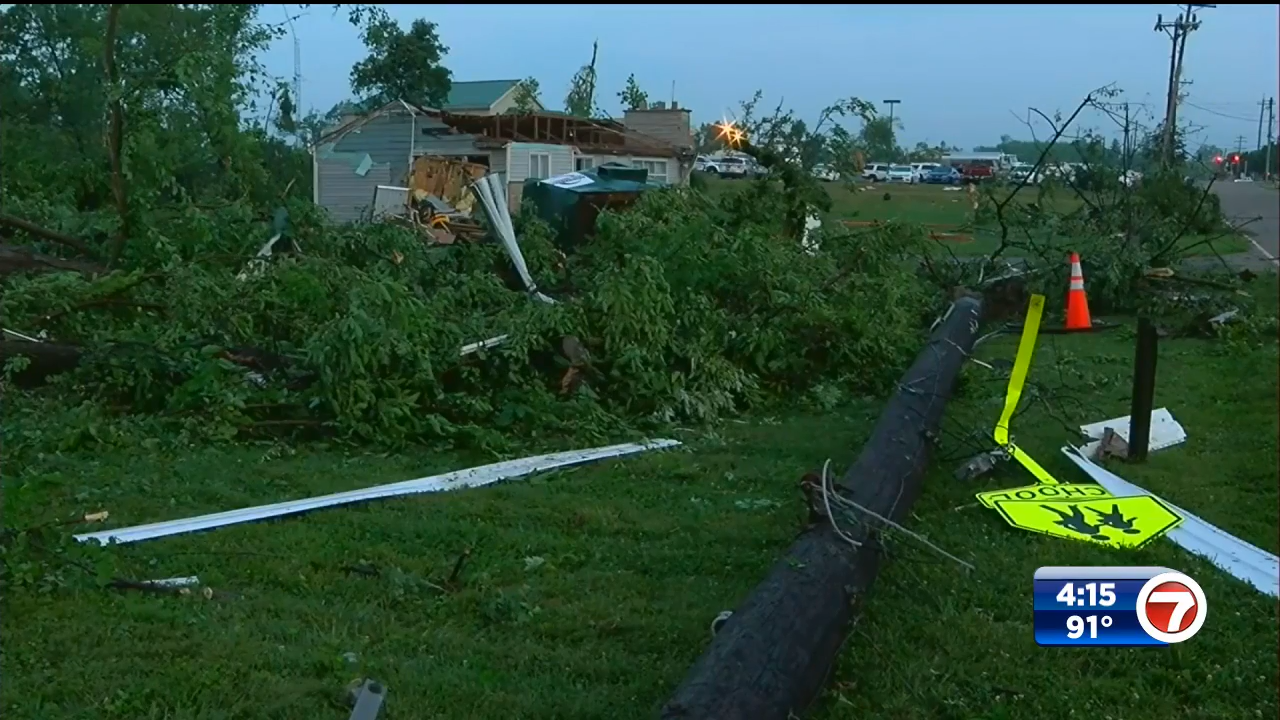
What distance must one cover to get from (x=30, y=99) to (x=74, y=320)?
1178 centimetres

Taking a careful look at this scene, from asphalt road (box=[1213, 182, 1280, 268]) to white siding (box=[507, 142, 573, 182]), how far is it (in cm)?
1069

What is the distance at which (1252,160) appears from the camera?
56312 mm

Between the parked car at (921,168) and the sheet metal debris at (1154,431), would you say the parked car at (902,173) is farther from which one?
the sheet metal debris at (1154,431)

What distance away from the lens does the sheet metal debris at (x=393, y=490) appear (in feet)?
14.7

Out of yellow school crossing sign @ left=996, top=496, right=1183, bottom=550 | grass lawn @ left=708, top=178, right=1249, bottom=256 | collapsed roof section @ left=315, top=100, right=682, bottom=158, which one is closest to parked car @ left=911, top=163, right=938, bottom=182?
collapsed roof section @ left=315, top=100, right=682, bottom=158

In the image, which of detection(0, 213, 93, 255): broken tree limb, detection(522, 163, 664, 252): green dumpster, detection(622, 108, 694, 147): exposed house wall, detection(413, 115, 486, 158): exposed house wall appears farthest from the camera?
detection(622, 108, 694, 147): exposed house wall

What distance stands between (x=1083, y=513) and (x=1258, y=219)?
28.8 ft

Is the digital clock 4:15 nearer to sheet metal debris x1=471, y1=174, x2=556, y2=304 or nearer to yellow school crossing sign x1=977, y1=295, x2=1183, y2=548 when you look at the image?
yellow school crossing sign x1=977, y1=295, x2=1183, y2=548

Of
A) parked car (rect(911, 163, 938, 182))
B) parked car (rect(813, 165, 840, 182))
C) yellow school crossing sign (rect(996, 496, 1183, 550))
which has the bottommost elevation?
yellow school crossing sign (rect(996, 496, 1183, 550))

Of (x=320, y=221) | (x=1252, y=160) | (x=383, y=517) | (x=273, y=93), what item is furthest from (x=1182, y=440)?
(x=1252, y=160)

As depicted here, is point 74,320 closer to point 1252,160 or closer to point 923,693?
point 923,693

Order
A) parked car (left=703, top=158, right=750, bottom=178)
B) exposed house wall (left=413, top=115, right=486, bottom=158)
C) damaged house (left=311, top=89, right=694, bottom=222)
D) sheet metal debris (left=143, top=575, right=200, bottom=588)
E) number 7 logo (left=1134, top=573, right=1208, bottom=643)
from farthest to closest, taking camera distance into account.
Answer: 1. exposed house wall (left=413, top=115, right=486, bottom=158)
2. damaged house (left=311, top=89, right=694, bottom=222)
3. parked car (left=703, top=158, right=750, bottom=178)
4. sheet metal debris (left=143, top=575, right=200, bottom=588)
5. number 7 logo (left=1134, top=573, right=1208, bottom=643)

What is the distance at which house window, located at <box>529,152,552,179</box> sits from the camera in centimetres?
2034

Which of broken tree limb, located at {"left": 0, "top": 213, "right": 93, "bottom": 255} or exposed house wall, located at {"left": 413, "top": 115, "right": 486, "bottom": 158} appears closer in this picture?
broken tree limb, located at {"left": 0, "top": 213, "right": 93, "bottom": 255}
